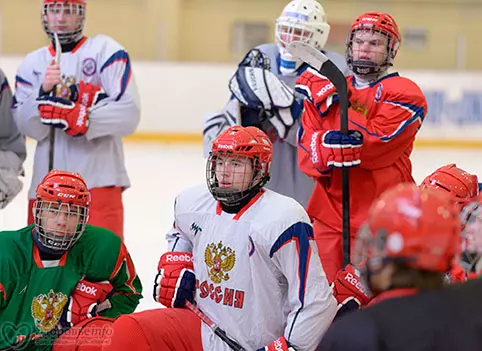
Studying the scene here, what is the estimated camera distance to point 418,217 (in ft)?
4.98

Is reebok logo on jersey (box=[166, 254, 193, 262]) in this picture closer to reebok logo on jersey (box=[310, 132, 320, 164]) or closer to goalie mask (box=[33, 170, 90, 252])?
goalie mask (box=[33, 170, 90, 252])

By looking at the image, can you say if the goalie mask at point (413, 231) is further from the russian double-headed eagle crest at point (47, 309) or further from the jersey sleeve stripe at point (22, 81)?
the jersey sleeve stripe at point (22, 81)

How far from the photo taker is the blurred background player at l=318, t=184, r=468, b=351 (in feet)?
4.84

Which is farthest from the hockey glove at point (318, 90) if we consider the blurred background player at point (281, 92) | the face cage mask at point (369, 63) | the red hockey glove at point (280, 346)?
the red hockey glove at point (280, 346)

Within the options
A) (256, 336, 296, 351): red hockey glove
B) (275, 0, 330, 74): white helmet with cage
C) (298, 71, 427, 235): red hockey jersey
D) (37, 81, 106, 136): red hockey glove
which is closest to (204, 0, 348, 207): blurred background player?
(275, 0, 330, 74): white helmet with cage

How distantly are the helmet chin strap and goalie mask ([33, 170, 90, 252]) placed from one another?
103 cm

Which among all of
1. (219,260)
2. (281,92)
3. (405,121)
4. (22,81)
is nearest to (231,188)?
(219,260)

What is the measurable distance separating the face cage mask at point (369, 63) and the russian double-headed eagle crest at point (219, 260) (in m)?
0.80

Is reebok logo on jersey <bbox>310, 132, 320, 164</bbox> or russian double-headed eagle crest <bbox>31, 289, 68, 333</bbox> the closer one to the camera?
russian double-headed eagle crest <bbox>31, 289, 68, 333</bbox>

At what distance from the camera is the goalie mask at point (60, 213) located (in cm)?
270

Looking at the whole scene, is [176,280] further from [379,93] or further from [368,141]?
[379,93]

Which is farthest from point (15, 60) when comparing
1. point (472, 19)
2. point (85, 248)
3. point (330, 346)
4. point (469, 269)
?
point (330, 346)

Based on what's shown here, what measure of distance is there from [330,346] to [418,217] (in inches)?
9.9

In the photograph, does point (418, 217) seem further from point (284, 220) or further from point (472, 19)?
point (472, 19)
